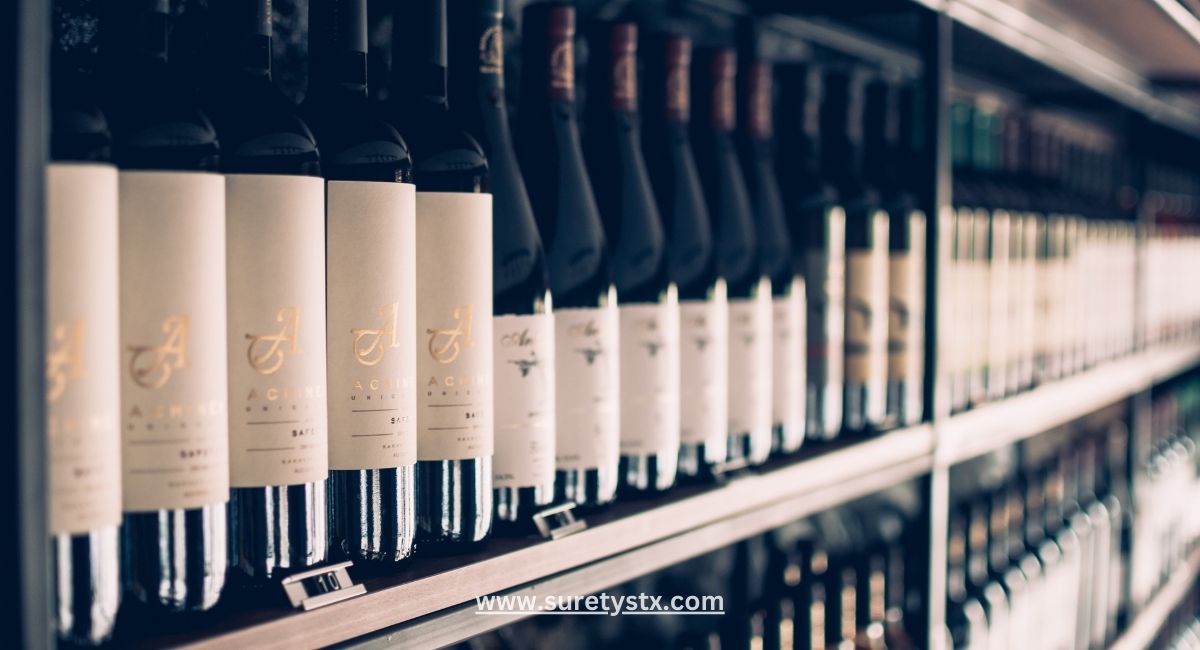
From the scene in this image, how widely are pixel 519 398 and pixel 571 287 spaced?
14 cm

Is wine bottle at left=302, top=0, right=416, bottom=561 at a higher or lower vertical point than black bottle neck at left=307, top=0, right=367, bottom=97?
lower

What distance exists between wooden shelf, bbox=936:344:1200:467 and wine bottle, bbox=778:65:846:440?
175mm

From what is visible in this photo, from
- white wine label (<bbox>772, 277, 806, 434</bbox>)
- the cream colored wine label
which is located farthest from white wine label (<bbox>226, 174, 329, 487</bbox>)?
the cream colored wine label

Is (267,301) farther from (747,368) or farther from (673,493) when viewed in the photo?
(747,368)

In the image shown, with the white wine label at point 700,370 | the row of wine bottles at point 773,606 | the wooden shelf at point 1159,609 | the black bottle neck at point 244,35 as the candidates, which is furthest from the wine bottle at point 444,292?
the wooden shelf at point 1159,609

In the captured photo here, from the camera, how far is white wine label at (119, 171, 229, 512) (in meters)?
0.48

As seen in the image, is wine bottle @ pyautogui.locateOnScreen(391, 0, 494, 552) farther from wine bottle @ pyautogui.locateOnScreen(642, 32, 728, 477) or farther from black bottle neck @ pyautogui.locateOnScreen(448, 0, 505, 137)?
wine bottle @ pyautogui.locateOnScreen(642, 32, 728, 477)

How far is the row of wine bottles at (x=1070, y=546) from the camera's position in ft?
5.45

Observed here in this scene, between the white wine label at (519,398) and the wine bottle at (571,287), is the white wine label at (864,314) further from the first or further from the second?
the white wine label at (519,398)

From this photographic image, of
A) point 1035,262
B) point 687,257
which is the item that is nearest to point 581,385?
point 687,257

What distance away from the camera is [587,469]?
0.78m

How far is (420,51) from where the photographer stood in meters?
0.64

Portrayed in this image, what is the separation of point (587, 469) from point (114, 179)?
0.43 meters

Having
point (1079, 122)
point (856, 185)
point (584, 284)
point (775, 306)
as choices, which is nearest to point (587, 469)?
point (584, 284)
